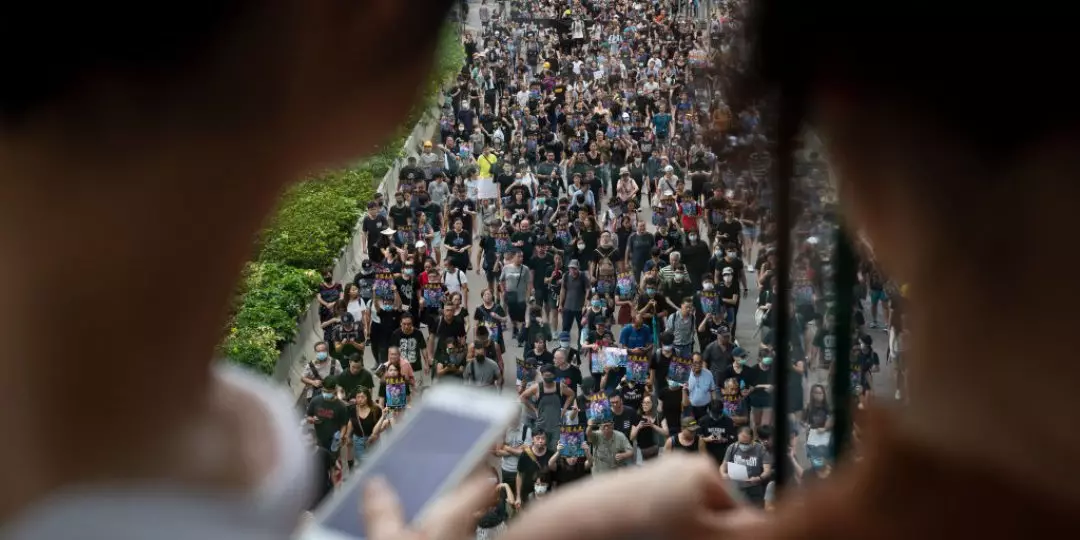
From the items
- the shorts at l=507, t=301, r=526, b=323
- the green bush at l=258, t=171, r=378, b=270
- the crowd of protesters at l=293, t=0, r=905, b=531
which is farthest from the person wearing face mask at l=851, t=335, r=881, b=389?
the shorts at l=507, t=301, r=526, b=323

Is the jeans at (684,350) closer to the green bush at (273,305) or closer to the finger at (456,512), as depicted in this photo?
the green bush at (273,305)

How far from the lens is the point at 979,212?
2.56 feet

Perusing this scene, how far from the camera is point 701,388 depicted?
23.9 ft

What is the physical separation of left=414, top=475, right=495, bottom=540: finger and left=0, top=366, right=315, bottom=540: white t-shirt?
229 mm

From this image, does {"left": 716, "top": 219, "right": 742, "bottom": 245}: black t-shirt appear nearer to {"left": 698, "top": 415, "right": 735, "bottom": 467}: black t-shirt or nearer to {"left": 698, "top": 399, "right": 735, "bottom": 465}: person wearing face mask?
{"left": 698, "top": 415, "right": 735, "bottom": 467}: black t-shirt

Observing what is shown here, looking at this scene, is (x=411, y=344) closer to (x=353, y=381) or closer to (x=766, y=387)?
(x=353, y=381)

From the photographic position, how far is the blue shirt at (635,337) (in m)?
8.23

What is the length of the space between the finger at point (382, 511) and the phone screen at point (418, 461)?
0.01 m

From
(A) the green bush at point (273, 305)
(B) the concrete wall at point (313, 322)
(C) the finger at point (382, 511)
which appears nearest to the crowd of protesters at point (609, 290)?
(B) the concrete wall at point (313, 322)

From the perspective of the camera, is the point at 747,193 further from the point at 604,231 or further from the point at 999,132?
the point at 604,231

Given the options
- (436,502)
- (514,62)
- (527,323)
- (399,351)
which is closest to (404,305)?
(527,323)

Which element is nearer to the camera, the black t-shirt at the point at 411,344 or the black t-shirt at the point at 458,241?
the black t-shirt at the point at 411,344

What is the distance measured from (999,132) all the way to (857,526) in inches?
11.5

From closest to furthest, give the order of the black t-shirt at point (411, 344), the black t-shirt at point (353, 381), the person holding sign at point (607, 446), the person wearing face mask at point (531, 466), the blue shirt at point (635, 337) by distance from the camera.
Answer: the person wearing face mask at point (531, 466), the person holding sign at point (607, 446), the black t-shirt at point (353, 381), the black t-shirt at point (411, 344), the blue shirt at point (635, 337)
